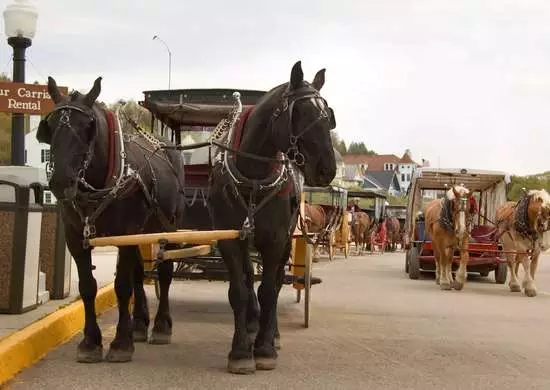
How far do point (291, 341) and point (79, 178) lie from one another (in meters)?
3.11

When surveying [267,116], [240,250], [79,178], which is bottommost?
[240,250]

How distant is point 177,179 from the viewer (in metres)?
8.26

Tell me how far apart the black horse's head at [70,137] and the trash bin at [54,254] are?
3.81m

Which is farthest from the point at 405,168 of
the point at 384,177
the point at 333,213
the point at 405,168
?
the point at 333,213

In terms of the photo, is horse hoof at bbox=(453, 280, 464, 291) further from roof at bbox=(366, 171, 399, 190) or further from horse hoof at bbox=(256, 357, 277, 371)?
roof at bbox=(366, 171, 399, 190)

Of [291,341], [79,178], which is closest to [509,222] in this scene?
[291,341]

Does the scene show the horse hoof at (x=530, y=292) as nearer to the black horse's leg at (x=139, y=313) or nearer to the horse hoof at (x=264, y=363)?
the black horse's leg at (x=139, y=313)

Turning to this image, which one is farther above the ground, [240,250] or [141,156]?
[141,156]

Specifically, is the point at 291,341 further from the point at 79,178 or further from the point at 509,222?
the point at 509,222

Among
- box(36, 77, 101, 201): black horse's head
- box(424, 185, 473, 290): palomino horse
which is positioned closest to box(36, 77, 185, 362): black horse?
box(36, 77, 101, 201): black horse's head

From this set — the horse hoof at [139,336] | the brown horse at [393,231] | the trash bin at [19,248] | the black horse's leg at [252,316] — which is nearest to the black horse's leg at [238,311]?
the black horse's leg at [252,316]

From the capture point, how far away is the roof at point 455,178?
1773 cm

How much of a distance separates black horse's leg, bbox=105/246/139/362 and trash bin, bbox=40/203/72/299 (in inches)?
126

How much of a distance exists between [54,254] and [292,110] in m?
5.11
